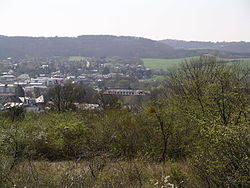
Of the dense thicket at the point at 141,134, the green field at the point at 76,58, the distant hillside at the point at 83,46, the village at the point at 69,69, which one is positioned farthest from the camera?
the distant hillside at the point at 83,46

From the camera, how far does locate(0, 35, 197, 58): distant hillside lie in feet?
298

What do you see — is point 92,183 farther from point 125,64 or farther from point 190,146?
point 125,64

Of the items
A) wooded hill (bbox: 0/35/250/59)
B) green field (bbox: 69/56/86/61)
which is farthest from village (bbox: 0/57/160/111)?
wooded hill (bbox: 0/35/250/59)

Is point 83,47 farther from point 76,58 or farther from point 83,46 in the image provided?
point 76,58

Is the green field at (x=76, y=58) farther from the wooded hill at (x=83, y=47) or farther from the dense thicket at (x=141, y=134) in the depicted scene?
the dense thicket at (x=141, y=134)

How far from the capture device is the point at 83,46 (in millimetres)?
98688

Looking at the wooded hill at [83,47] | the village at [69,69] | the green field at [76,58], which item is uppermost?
the wooded hill at [83,47]

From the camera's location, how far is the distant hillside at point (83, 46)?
90.7 metres

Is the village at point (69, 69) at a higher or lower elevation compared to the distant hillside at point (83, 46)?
lower

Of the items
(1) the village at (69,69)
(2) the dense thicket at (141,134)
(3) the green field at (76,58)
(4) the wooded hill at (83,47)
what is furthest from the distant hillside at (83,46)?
(2) the dense thicket at (141,134)

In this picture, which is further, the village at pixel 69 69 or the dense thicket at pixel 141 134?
the village at pixel 69 69

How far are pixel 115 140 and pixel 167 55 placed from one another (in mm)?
74868

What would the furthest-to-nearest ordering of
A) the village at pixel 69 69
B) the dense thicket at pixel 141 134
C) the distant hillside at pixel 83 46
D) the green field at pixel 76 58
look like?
the distant hillside at pixel 83 46 < the green field at pixel 76 58 < the village at pixel 69 69 < the dense thicket at pixel 141 134

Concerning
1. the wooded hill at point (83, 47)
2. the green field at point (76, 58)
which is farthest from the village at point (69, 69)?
the wooded hill at point (83, 47)
